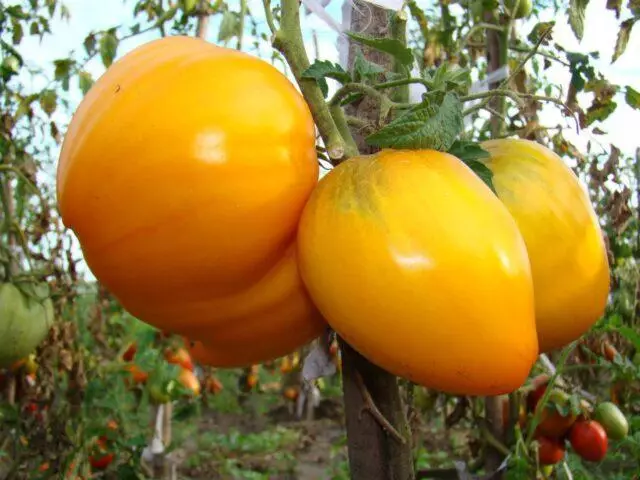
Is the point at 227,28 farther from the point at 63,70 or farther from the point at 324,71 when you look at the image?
the point at 324,71

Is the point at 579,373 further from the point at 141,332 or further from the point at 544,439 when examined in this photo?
the point at 141,332

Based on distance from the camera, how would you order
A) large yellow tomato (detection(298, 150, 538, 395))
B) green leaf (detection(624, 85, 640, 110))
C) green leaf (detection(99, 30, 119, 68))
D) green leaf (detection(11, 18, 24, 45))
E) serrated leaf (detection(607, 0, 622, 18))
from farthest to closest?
1. green leaf (detection(11, 18, 24, 45))
2. green leaf (detection(99, 30, 119, 68))
3. green leaf (detection(624, 85, 640, 110))
4. serrated leaf (detection(607, 0, 622, 18))
5. large yellow tomato (detection(298, 150, 538, 395))

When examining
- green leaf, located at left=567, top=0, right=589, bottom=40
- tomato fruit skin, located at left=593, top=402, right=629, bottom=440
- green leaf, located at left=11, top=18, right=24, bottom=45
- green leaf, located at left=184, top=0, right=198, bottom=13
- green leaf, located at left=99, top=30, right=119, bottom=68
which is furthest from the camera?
green leaf, located at left=11, top=18, right=24, bottom=45

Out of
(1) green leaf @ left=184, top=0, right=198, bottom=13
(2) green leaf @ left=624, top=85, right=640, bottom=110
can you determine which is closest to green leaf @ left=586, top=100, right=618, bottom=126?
(2) green leaf @ left=624, top=85, right=640, bottom=110

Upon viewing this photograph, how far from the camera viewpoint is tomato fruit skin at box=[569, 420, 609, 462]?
5.41 ft

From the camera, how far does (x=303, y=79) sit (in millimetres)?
600

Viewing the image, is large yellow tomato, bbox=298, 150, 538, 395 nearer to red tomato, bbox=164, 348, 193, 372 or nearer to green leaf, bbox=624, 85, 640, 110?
green leaf, bbox=624, 85, 640, 110

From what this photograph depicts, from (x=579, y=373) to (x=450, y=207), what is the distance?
236cm

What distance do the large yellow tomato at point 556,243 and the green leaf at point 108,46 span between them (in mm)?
1643

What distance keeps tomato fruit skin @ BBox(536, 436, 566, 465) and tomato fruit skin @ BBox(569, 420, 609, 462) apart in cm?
4

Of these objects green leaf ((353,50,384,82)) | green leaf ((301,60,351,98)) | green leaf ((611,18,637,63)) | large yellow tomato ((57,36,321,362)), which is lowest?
large yellow tomato ((57,36,321,362))

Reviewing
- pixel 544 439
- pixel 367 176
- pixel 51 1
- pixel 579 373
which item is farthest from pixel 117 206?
pixel 579 373

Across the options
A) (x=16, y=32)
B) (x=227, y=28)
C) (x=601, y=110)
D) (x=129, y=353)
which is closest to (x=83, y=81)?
(x=16, y=32)

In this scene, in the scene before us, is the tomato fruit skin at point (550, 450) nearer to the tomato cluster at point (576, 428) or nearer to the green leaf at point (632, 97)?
the tomato cluster at point (576, 428)
